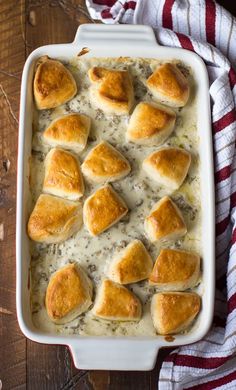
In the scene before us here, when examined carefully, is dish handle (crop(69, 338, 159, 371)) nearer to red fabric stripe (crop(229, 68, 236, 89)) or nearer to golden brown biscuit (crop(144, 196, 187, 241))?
golden brown biscuit (crop(144, 196, 187, 241))

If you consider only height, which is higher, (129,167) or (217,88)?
(217,88)

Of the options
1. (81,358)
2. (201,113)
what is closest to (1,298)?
(81,358)

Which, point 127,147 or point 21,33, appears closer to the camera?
point 127,147

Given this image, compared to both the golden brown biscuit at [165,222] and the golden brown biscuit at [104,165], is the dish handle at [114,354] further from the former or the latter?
the golden brown biscuit at [104,165]

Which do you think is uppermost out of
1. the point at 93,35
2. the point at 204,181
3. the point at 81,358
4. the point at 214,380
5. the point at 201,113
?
the point at 93,35

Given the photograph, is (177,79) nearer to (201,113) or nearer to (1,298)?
(201,113)

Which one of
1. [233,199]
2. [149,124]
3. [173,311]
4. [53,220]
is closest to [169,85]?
[149,124]
